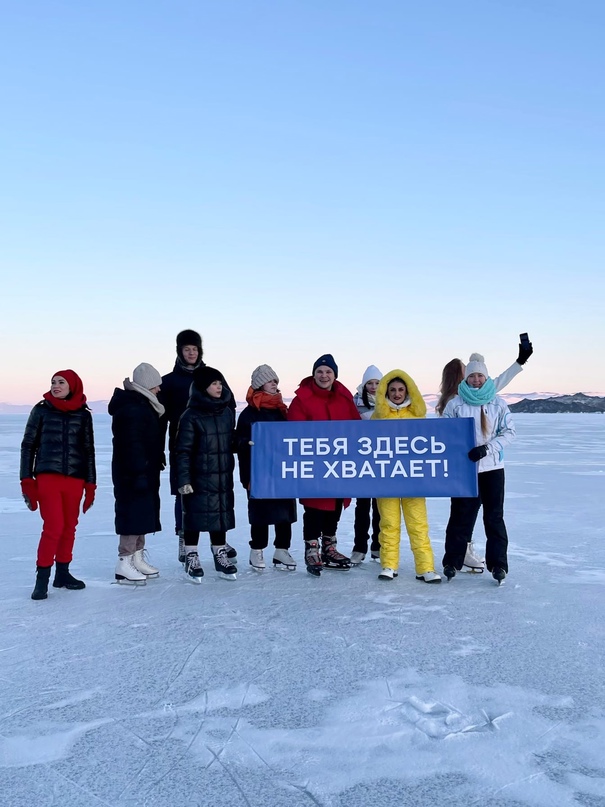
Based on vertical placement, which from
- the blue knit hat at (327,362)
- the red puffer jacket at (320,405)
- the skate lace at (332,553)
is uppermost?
the blue knit hat at (327,362)

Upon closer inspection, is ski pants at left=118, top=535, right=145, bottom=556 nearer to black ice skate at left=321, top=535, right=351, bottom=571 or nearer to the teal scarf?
black ice skate at left=321, top=535, right=351, bottom=571

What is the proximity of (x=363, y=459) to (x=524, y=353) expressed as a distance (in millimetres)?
1394

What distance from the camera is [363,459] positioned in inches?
187

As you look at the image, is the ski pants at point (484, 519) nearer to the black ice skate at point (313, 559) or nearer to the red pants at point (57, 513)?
the black ice skate at point (313, 559)

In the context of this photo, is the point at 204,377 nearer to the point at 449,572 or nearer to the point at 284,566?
the point at 284,566

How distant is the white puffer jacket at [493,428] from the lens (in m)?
4.47

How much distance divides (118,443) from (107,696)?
2239mm

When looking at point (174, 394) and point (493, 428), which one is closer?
point (493, 428)

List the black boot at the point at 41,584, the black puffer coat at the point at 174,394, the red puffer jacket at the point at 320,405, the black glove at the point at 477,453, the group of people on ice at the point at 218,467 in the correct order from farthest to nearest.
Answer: the black puffer coat at the point at 174,394 < the red puffer jacket at the point at 320,405 < the black glove at the point at 477,453 < the group of people on ice at the point at 218,467 < the black boot at the point at 41,584

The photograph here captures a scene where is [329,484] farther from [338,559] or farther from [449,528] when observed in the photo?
[449,528]

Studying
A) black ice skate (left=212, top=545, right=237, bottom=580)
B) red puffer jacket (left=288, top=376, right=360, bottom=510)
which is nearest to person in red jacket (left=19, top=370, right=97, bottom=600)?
black ice skate (left=212, top=545, right=237, bottom=580)

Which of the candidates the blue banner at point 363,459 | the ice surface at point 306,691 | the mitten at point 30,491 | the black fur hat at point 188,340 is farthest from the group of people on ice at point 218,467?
the black fur hat at point 188,340

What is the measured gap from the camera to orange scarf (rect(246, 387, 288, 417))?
193 inches

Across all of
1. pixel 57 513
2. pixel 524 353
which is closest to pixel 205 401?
pixel 57 513
